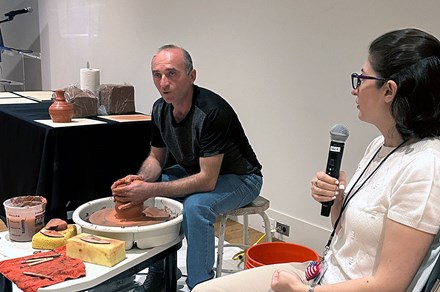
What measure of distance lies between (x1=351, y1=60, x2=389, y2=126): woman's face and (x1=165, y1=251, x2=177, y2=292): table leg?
3.16ft

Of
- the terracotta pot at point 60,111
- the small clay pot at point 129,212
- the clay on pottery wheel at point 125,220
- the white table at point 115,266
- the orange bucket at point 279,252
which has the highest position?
the terracotta pot at point 60,111

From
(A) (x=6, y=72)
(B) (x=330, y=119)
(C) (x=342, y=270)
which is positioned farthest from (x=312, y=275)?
(A) (x=6, y=72)

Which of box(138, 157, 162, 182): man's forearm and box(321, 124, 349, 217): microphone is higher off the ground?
box(321, 124, 349, 217): microphone

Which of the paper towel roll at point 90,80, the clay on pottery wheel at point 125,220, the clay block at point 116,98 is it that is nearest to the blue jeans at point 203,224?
the clay on pottery wheel at point 125,220

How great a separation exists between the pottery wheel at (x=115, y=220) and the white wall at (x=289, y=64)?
51.7 inches

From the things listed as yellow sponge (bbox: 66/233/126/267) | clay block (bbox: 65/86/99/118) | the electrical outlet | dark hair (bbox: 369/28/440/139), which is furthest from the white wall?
yellow sponge (bbox: 66/233/126/267)

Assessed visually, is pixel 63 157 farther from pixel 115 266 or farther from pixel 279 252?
pixel 279 252

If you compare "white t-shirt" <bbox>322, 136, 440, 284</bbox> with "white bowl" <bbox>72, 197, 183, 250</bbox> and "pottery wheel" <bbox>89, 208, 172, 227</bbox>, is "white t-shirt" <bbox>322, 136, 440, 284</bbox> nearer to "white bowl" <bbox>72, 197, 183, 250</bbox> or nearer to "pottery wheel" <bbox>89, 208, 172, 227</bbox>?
"white bowl" <bbox>72, 197, 183, 250</bbox>

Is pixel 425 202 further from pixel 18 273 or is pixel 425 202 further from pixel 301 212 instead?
pixel 301 212

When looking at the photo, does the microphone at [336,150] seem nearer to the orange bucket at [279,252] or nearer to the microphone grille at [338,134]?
the microphone grille at [338,134]

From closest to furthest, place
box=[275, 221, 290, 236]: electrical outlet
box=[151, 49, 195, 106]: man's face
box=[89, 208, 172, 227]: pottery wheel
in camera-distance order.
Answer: box=[89, 208, 172, 227]: pottery wheel < box=[151, 49, 195, 106]: man's face < box=[275, 221, 290, 236]: electrical outlet

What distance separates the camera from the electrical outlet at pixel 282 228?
2992 millimetres

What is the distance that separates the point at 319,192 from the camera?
4.18ft

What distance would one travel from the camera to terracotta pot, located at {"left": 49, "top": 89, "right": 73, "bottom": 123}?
248 cm
